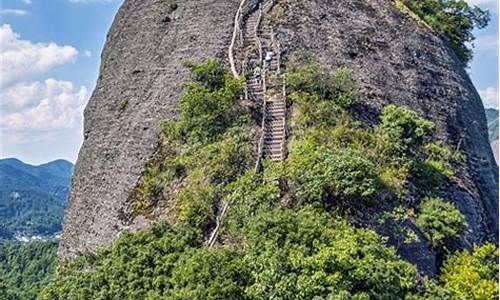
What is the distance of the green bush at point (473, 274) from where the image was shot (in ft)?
48.6

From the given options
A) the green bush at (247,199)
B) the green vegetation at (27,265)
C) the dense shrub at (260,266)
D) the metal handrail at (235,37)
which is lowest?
the green vegetation at (27,265)

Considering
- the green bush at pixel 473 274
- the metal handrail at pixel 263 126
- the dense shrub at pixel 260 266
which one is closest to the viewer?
the dense shrub at pixel 260 266

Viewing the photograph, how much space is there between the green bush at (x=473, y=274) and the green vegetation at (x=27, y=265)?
34649mm

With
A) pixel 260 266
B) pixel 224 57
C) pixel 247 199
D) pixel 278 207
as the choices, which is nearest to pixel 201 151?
pixel 247 199

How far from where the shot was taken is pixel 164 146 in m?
20.8

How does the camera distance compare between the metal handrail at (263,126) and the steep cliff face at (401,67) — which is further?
the steep cliff face at (401,67)

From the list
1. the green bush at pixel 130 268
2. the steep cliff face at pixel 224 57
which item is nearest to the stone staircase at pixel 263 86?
the steep cliff face at pixel 224 57

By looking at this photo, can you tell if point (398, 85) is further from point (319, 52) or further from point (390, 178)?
point (390, 178)

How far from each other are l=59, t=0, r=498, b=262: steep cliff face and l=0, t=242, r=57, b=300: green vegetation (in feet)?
79.9

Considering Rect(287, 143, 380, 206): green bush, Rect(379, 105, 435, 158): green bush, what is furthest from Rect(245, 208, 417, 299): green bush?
Rect(379, 105, 435, 158): green bush

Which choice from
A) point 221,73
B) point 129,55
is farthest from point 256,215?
point 129,55

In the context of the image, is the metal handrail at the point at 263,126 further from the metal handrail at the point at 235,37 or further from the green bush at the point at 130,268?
the green bush at the point at 130,268

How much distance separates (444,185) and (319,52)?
22.2ft

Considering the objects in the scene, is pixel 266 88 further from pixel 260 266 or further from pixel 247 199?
pixel 260 266
